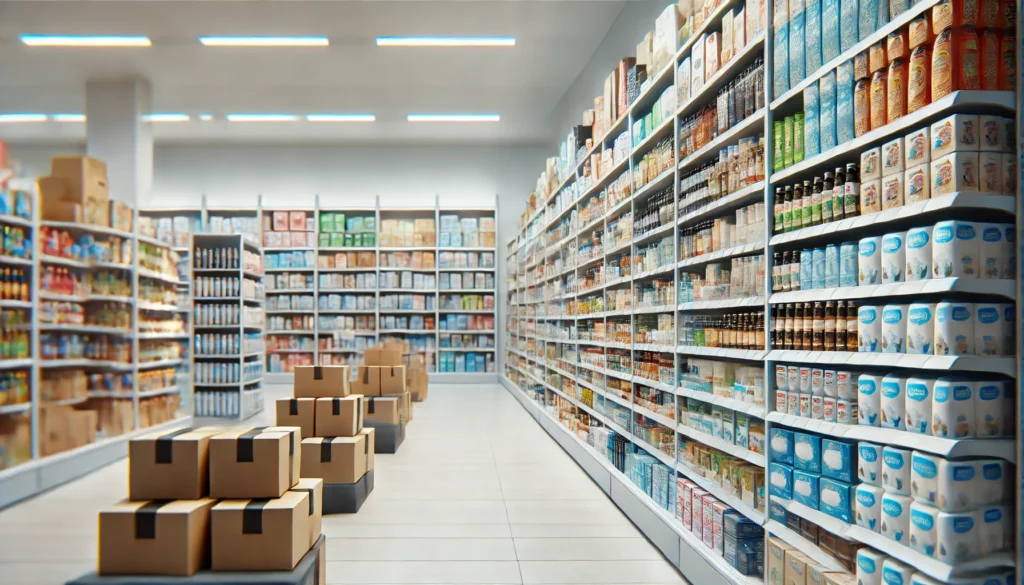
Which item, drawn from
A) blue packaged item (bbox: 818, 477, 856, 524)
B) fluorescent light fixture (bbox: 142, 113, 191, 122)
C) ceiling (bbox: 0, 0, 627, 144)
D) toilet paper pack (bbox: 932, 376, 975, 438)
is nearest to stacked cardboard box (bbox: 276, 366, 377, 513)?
blue packaged item (bbox: 818, 477, 856, 524)

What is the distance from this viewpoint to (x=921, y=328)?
196 cm

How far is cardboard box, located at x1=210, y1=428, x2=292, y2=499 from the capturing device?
9.57ft

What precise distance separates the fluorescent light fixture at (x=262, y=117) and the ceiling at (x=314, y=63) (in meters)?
0.25

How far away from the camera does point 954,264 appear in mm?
1849

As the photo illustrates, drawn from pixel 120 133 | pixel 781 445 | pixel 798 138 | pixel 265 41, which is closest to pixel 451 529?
pixel 781 445

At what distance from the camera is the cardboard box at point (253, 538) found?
2.73 meters

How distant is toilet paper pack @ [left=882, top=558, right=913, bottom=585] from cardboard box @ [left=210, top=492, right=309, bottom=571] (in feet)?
6.84

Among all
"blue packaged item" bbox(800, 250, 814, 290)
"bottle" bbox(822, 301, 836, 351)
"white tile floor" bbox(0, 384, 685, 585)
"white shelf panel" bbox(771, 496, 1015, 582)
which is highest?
"blue packaged item" bbox(800, 250, 814, 290)

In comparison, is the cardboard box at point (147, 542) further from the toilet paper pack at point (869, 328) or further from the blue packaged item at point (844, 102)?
the blue packaged item at point (844, 102)

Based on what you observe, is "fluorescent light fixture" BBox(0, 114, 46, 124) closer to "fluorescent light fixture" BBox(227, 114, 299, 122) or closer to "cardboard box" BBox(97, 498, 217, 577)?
"fluorescent light fixture" BBox(227, 114, 299, 122)

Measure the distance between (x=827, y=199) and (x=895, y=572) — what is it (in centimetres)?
120

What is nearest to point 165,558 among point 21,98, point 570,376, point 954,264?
point 954,264

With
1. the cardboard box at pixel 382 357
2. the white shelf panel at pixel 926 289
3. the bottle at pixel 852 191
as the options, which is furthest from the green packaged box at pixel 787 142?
the cardboard box at pixel 382 357

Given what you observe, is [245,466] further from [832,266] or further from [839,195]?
[839,195]
